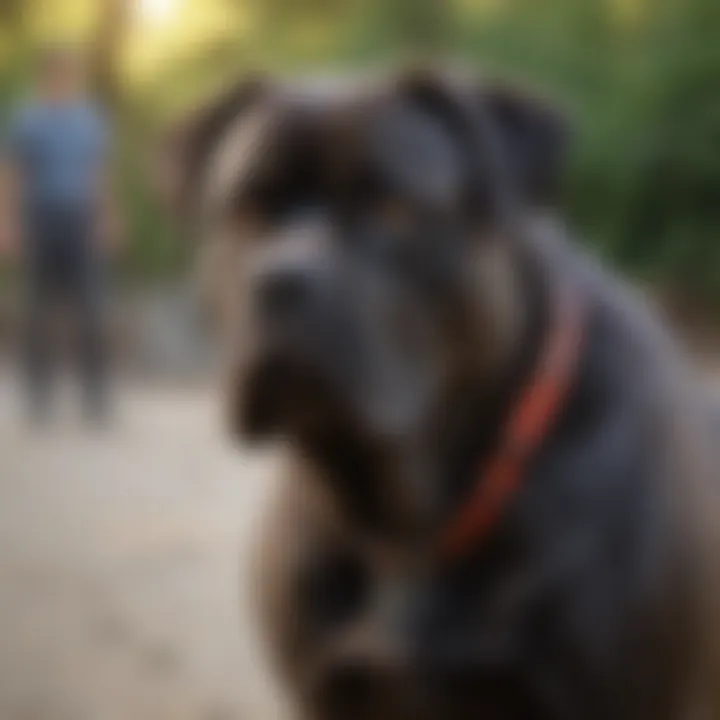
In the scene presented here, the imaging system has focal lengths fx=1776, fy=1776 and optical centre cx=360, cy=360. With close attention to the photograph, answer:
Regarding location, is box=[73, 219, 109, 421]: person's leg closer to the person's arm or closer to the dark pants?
the dark pants

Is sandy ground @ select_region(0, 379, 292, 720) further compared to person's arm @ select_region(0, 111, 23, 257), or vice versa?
person's arm @ select_region(0, 111, 23, 257)

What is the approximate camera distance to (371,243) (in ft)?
8.04

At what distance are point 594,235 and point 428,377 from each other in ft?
33.4

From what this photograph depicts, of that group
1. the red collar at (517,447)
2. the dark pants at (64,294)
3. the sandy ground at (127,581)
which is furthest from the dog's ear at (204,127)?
the dark pants at (64,294)

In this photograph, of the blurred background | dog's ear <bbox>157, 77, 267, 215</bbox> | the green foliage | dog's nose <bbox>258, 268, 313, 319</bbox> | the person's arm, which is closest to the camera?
dog's nose <bbox>258, 268, 313, 319</bbox>

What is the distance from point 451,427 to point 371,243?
0.95 ft

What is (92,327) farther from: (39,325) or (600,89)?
(600,89)

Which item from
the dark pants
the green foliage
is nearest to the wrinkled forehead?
the dark pants

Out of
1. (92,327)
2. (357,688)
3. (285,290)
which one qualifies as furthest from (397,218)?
(92,327)

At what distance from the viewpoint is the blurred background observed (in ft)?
13.9

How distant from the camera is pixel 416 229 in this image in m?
2.45

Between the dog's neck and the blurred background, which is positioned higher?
the blurred background

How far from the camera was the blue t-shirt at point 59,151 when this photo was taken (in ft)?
25.9

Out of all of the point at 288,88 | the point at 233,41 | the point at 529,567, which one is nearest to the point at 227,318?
the point at 288,88
